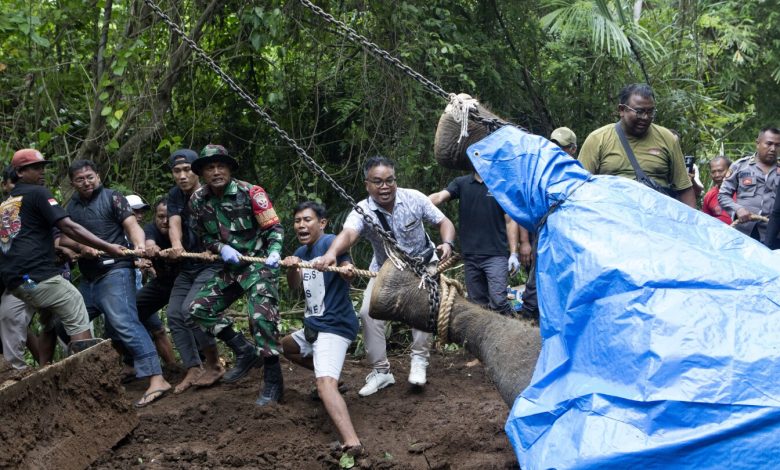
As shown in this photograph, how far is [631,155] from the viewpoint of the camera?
585 cm

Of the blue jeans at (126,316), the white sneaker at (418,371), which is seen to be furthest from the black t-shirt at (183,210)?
the white sneaker at (418,371)

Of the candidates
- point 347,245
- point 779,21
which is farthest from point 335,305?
point 779,21

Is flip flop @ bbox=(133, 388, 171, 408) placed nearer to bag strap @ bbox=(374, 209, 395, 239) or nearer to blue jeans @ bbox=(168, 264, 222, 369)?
blue jeans @ bbox=(168, 264, 222, 369)

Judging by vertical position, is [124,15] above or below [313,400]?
above

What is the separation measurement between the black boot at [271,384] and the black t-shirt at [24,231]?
64.5 inches

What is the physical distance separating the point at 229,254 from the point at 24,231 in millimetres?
1399

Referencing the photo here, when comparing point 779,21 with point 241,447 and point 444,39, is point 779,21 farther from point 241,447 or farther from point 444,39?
point 241,447

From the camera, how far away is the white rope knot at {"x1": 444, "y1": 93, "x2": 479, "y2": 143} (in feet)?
14.4

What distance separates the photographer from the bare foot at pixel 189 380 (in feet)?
21.7

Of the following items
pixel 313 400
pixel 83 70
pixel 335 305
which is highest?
pixel 83 70

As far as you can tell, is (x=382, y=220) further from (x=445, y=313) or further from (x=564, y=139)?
(x=564, y=139)

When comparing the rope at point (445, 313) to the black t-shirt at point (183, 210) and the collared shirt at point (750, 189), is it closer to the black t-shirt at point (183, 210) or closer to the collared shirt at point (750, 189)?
the black t-shirt at point (183, 210)

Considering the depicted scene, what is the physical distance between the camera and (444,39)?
382 inches

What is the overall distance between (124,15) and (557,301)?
6.48m
